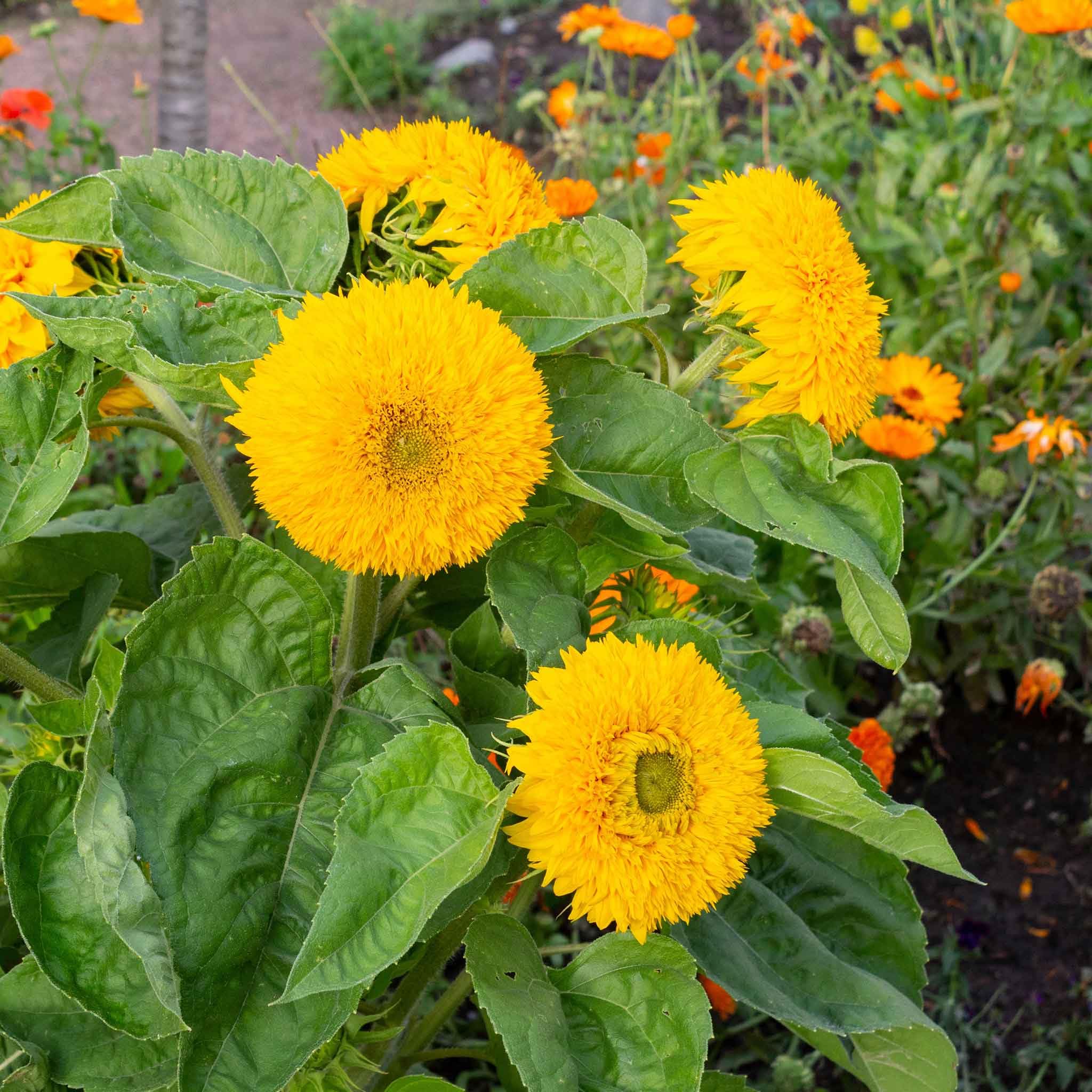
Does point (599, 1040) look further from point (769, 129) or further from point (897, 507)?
point (769, 129)

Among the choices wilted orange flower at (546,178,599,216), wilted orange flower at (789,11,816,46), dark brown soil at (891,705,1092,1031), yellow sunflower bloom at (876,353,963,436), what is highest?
wilted orange flower at (546,178,599,216)

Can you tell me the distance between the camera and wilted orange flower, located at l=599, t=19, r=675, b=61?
3.09 metres

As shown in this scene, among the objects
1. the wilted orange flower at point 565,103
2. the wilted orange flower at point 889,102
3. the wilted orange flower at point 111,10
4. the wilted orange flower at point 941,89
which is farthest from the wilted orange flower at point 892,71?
the wilted orange flower at point 111,10

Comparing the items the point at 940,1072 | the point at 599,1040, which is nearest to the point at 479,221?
the point at 599,1040

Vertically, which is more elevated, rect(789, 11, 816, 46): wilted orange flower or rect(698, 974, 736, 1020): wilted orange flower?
rect(789, 11, 816, 46): wilted orange flower

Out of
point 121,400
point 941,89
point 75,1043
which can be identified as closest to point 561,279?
point 121,400

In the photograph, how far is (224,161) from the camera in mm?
1154

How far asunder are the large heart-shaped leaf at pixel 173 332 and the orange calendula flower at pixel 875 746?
51.1 inches

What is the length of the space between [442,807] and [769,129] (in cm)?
358

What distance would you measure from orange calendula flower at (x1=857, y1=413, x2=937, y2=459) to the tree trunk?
2.58 m

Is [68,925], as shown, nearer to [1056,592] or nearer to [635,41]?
[1056,592]

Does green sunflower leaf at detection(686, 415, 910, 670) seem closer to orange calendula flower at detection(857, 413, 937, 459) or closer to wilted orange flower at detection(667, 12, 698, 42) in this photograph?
orange calendula flower at detection(857, 413, 937, 459)

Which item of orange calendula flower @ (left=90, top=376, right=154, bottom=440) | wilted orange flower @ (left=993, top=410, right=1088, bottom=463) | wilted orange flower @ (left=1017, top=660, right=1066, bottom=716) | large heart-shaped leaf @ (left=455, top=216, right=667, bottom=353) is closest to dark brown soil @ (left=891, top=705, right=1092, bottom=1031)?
wilted orange flower @ (left=1017, top=660, right=1066, bottom=716)

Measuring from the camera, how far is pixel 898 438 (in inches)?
90.8
